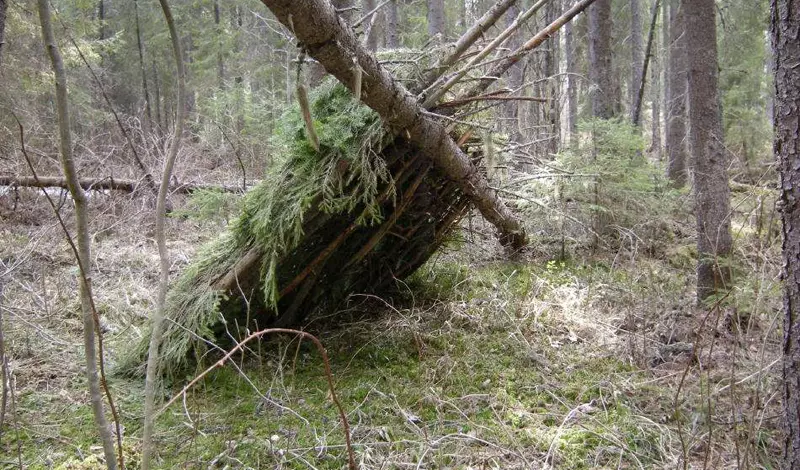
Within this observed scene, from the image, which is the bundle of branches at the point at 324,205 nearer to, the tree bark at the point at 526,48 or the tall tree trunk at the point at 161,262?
the tree bark at the point at 526,48

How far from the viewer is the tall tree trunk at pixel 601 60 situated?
25.8 ft

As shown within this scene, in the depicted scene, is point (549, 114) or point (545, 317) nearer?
point (545, 317)

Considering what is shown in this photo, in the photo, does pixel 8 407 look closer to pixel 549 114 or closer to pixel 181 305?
pixel 181 305

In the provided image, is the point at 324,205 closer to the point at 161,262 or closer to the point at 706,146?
the point at 161,262

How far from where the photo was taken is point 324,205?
2957 mm

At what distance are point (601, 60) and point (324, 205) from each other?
687 centimetres

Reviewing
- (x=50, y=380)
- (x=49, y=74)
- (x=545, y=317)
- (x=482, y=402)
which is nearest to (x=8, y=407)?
(x=50, y=380)

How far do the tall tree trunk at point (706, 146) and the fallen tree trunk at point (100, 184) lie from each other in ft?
16.0

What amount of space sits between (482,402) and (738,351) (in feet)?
5.97

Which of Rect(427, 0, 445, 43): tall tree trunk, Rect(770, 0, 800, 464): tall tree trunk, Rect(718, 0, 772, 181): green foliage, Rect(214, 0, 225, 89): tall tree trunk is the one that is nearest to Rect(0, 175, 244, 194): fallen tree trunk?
Rect(770, 0, 800, 464): tall tree trunk

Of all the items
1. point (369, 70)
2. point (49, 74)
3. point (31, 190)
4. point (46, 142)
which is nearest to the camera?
point (369, 70)

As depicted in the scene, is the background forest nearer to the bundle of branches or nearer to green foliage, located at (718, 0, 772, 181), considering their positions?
the bundle of branches

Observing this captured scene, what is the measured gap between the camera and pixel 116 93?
18828mm

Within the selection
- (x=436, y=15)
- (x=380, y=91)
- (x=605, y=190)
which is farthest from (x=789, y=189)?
(x=436, y=15)
